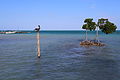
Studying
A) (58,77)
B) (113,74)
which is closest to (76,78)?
(58,77)

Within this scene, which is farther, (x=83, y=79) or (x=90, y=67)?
(x=90, y=67)

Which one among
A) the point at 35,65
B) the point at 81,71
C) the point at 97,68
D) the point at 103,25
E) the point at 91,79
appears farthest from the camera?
the point at 103,25

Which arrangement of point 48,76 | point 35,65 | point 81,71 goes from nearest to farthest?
point 48,76 → point 81,71 → point 35,65

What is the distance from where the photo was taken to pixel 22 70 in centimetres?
3209

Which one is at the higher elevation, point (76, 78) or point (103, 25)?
point (103, 25)

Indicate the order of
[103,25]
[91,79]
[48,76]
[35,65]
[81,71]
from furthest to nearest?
[103,25]
[35,65]
[81,71]
[48,76]
[91,79]

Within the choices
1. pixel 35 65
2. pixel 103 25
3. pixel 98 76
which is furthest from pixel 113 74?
pixel 103 25

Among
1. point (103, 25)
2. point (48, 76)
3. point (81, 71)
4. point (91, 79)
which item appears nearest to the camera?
point (91, 79)

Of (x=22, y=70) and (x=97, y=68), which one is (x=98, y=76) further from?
(x=22, y=70)

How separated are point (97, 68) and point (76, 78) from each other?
7.41 m

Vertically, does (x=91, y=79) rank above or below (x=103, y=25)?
below

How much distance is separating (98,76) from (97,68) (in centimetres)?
529

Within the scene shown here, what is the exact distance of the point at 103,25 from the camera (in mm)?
74062

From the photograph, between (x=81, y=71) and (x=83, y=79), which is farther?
(x=81, y=71)
